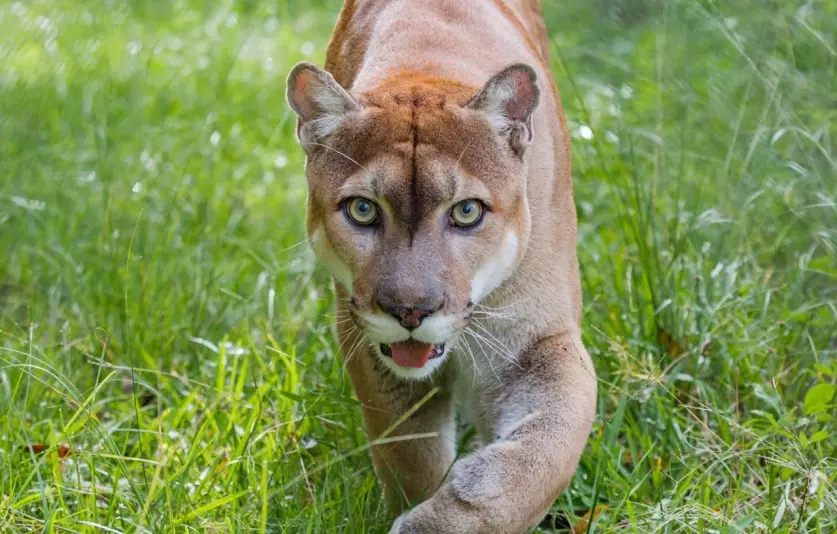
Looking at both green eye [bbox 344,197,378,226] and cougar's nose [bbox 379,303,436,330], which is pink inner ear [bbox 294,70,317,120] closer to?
green eye [bbox 344,197,378,226]

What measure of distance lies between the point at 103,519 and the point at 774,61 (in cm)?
353

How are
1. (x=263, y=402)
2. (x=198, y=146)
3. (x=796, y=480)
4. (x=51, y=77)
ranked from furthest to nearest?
(x=51, y=77)
(x=198, y=146)
(x=263, y=402)
(x=796, y=480)

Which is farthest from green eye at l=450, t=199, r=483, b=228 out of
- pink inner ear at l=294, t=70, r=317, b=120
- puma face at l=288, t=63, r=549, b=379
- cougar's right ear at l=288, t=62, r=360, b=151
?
pink inner ear at l=294, t=70, r=317, b=120

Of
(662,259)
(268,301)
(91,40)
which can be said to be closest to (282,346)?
(268,301)

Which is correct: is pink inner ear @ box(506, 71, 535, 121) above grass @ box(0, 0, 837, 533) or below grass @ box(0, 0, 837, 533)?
above

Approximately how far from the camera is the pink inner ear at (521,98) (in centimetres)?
355

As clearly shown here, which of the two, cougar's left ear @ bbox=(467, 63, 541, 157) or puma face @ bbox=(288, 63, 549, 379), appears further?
cougar's left ear @ bbox=(467, 63, 541, 157)

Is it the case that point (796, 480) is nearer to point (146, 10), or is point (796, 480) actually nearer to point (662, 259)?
point (662, 259)

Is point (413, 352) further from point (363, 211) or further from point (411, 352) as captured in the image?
point (363, 211)

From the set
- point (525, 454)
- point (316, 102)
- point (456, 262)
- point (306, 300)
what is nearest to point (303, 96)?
point (316, 102)

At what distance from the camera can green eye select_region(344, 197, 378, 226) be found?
3.43 meters

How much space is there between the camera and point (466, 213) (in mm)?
3445

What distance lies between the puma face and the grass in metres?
0.43

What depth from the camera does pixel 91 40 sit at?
7.64m
